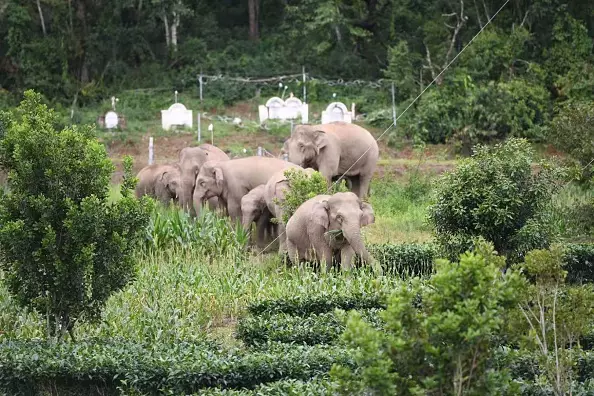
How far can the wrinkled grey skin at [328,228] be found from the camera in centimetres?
1612

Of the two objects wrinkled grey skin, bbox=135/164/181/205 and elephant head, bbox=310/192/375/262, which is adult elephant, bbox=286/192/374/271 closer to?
elephant head, bbox=310/192/375/262

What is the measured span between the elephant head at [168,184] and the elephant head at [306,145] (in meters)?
2.38

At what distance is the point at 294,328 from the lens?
41.4 feet

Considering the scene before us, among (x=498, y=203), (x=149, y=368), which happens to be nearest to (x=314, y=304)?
(x=498, y=203)

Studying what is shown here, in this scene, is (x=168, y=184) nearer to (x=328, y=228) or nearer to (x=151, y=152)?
(x=328, y=228)

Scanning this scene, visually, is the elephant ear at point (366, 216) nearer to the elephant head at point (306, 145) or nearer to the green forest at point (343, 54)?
the elephant head at point (306, 145)

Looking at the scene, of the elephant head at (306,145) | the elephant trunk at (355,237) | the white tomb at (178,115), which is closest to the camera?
the elephant trunk at (355,237)

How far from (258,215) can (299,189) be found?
1.95 m

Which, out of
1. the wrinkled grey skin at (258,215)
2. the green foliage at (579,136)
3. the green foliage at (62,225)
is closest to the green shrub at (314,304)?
the green foliage at (62,225)

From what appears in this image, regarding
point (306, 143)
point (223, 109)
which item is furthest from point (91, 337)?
point (223, 109)

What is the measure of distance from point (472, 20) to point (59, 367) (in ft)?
102

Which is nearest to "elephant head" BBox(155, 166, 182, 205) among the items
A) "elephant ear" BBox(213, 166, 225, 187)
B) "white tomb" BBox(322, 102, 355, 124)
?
"elephant ear" BBox(213, 166, 225, 187)

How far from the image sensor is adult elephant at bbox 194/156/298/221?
2120 cm

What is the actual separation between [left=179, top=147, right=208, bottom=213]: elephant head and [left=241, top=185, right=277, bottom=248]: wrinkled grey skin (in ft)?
9.99
